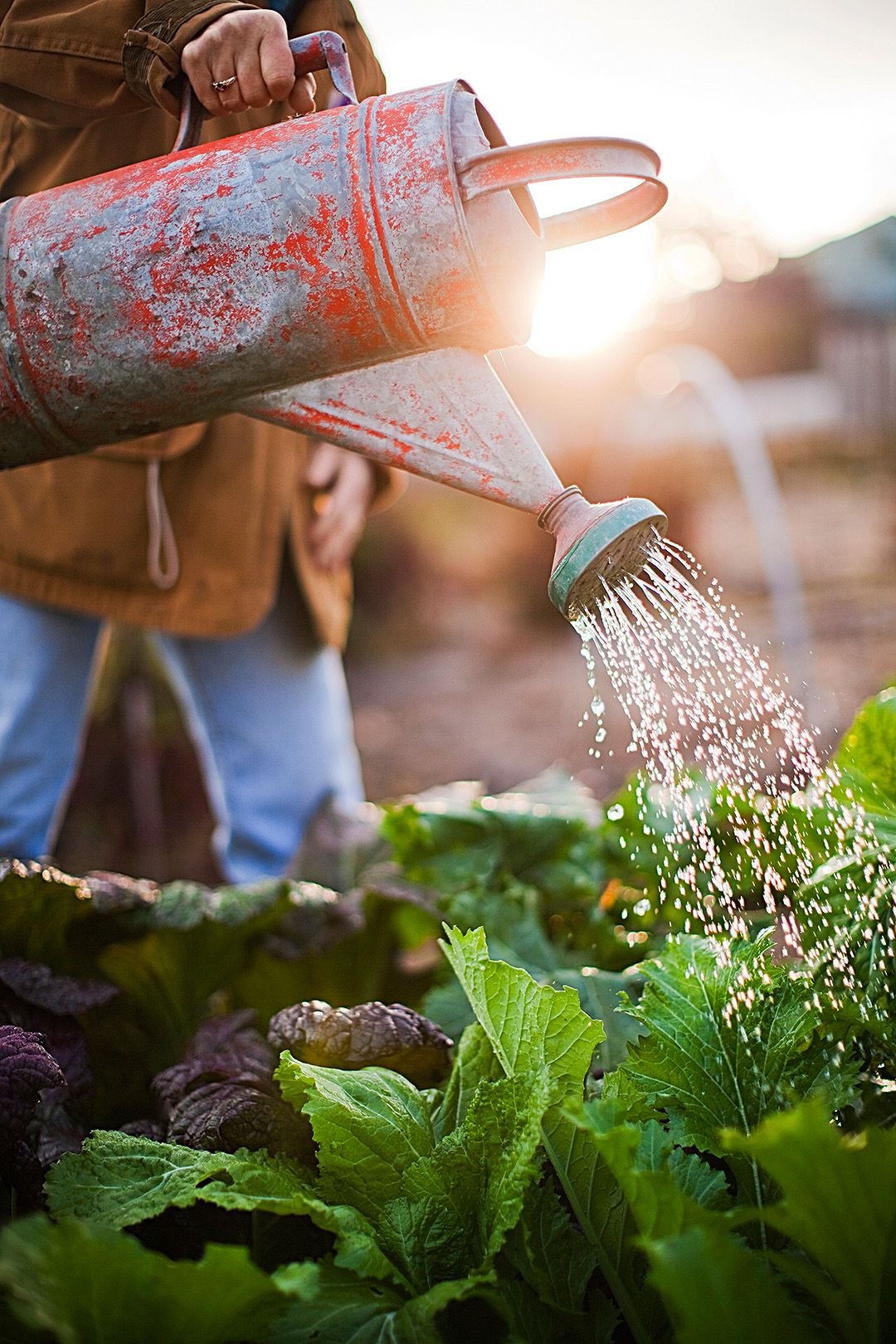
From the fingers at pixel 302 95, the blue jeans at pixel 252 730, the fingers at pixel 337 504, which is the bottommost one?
the blue jeans at pixel 252 730

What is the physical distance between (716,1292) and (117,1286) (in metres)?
0.38

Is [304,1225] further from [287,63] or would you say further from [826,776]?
[287,63]

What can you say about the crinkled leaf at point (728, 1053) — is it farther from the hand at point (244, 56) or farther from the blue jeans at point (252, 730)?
the blue jeans at point (252, 730)

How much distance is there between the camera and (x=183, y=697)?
7.05 ft

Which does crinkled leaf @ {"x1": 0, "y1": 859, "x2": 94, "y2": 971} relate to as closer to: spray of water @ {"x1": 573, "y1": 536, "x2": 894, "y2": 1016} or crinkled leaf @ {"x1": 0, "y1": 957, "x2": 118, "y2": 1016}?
crinkled leaf @ {"x1": 0, "y1": 957, "x2": 118, "y2": 1016}

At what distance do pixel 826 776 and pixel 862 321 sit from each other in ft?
52.4

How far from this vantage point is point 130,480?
1813mm

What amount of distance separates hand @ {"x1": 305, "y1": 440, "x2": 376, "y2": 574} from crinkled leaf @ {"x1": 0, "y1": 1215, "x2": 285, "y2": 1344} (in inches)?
60.2

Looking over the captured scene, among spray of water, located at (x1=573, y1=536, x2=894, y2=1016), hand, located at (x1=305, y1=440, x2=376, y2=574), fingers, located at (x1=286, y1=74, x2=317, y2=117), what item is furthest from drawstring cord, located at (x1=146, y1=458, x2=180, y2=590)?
spray of water, located at (x1=573, y1=536, x2=894, y2=1016)

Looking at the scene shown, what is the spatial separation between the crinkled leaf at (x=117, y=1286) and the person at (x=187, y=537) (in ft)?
3.37

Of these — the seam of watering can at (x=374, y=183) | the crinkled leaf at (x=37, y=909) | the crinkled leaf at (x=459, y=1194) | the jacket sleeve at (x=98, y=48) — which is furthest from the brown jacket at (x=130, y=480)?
the crinkled leaf at (x=459, y=1194)

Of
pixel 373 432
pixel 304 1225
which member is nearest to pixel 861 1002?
pixel 304 1225

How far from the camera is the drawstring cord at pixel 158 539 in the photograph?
1.79 meters

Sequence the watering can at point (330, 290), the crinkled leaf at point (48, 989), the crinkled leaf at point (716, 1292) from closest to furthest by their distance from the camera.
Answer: the crinkled leaf at point (716, 1292), the watering can at point (330, 290), the crinkled leaf at point (48, 989)
